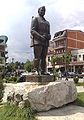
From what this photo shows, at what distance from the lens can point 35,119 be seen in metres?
9.42

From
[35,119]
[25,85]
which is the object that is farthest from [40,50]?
[35,119]

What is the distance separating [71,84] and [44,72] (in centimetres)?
122

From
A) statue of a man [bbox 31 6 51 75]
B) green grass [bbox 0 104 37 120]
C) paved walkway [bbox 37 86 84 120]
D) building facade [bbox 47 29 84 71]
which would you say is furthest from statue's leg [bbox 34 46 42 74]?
building facade [bbox 47 29 84 71]

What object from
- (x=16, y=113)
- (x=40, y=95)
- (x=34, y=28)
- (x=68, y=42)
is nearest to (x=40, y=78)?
(x=40, y=95)

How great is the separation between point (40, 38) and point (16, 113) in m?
3.23

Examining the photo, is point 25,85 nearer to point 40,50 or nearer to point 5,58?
point 40,50

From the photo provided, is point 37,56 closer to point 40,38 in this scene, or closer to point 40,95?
point 40,38

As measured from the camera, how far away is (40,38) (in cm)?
1176

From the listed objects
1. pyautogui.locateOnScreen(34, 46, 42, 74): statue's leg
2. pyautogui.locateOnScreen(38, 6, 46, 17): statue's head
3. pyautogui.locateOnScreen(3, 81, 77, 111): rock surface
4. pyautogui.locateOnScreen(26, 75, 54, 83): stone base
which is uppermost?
pyautogui.locateOnScreen(38, 6, 46, 17): statue's head

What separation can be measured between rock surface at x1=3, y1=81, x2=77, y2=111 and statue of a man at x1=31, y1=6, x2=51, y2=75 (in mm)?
1201

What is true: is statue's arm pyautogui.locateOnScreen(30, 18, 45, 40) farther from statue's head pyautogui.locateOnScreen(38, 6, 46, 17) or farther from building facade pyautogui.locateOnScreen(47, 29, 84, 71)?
building facade pyautogui.locateOnScreen(47, 29, 84, 71)

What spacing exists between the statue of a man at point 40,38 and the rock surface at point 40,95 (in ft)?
3.94

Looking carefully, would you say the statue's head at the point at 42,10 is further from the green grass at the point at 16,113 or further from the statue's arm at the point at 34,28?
the green grass at the point at 16,113

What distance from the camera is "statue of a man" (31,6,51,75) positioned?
11828mm
